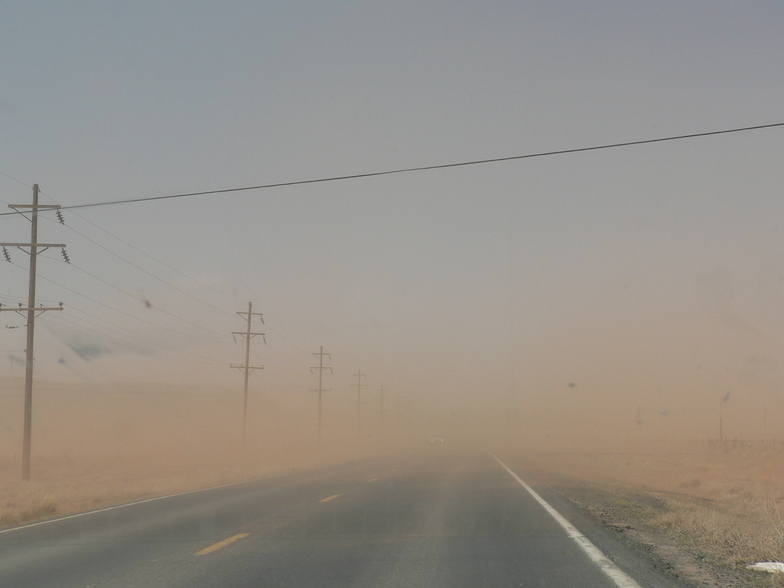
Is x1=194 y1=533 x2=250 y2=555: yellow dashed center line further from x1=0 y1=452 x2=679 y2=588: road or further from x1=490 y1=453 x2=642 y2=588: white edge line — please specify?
x1=490 y1=453 x2=642 y2=588: white edge line

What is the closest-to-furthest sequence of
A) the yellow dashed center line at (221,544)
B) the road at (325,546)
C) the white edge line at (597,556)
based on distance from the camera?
1. the white edge line at (597,556)
2. the road at (325,546)
3. the yellow dashed center line at (221,544)

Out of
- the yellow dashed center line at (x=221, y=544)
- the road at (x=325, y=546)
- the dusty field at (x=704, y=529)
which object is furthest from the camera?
the yellow dashed center line at (x=221, y=544)

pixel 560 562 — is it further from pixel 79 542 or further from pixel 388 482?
pixel 388 482

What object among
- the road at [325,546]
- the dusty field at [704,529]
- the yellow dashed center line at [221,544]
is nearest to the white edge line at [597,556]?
the road at [325,546]

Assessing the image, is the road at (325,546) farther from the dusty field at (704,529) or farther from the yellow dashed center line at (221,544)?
the dusty field at (704,529)

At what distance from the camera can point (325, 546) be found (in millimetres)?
10852

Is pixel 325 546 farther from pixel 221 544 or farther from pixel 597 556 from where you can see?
pixel 597 556

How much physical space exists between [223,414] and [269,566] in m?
157

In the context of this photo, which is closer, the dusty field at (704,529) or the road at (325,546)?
the road at (325,546)

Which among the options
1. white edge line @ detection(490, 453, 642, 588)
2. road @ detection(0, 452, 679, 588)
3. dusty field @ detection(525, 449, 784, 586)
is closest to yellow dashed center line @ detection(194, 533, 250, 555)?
road @ detection(0, 452, 679, 588)

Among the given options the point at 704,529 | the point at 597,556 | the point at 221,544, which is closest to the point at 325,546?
the point at 221,544

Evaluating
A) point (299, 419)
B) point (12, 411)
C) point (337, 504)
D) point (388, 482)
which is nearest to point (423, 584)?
point (337, 504)

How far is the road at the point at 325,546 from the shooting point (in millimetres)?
8391

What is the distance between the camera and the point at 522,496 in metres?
19.9
